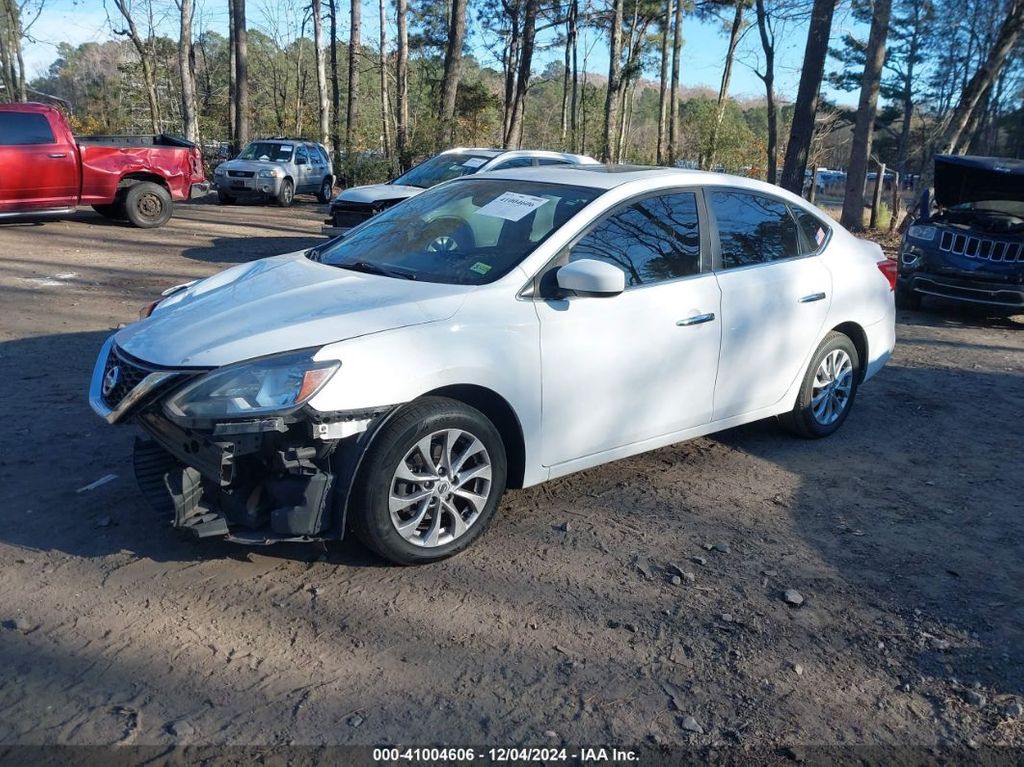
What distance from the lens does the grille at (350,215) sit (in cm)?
1265

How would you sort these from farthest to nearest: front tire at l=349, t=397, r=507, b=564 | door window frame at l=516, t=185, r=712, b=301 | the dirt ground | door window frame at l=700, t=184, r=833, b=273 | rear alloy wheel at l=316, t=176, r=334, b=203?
rear alloy wheel at l=316, t=176, r=334, b=203 → door window frame at l=700, t=184, r=833, b=273 → door window frame at l=516, t=185, r=712, b=301 → front tire at l=349, t=397, r=507, b=564 → the dirt ground

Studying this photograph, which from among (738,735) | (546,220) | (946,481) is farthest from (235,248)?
(738,735)

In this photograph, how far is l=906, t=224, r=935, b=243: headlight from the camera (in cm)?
1023

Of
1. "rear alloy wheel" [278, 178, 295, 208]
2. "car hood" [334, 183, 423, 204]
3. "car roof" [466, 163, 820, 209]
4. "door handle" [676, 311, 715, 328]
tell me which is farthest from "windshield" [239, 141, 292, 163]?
"door handle" [676, 311, 715, 328]

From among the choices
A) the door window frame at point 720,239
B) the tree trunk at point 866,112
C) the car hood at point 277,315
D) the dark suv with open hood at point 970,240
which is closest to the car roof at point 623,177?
the door window frame at point 720,239

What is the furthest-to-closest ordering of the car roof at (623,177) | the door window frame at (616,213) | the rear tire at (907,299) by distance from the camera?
the rear tire at (907,299) < the car roof at (623,177) < the door window frame at (616,213)

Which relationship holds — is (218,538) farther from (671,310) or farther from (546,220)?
(671,310)

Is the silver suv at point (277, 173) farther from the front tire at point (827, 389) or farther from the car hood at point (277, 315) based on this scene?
the front tire at point (827, 389)

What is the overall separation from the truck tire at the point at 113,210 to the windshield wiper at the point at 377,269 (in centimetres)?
1181

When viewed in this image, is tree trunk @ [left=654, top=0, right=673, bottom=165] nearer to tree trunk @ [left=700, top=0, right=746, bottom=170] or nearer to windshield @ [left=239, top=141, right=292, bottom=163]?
tree trunk @ [left=700, top=0, right=746, bottom=170]

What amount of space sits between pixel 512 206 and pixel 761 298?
1548 mm

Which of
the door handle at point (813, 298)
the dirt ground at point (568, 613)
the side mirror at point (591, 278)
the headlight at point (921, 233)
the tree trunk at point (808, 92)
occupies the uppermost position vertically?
the tree trunk at point (808, 92)

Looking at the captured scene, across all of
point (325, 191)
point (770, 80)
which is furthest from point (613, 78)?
point (325, 191)

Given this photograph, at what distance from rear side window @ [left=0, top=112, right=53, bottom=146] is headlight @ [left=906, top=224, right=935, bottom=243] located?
475 inches
